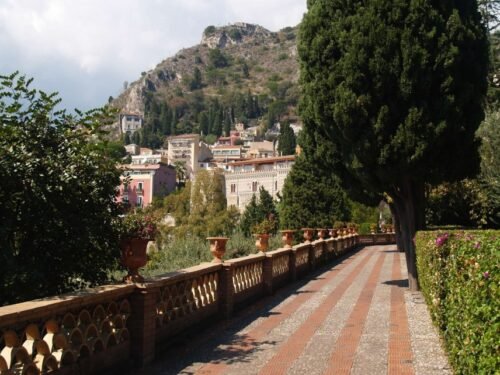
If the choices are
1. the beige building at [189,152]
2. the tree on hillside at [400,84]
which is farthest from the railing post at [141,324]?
the beige building at [189,152]

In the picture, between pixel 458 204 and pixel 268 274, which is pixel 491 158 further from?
pixel 268 274

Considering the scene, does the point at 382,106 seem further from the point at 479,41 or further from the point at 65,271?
the point at 65,271

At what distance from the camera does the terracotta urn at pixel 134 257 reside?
243 inches

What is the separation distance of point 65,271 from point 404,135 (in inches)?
300

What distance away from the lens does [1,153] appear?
5.57m

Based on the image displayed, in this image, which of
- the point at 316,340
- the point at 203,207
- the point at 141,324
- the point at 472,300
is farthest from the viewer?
the point at 203,207

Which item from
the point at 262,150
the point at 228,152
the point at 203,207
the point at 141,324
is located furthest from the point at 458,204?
the point at 228,152

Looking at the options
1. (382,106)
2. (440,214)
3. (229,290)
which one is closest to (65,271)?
(229,290)

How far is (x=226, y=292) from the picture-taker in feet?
29.8

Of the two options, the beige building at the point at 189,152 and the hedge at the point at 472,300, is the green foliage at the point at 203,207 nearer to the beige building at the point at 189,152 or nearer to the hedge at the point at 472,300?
the hedge at the point at 472,300

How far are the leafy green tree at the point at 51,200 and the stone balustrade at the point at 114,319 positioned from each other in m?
0.68

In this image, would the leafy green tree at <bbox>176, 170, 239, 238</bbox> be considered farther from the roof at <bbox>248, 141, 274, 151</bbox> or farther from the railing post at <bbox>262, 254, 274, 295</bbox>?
the roof at <bbox>248, 141, 274, 151</bbox>

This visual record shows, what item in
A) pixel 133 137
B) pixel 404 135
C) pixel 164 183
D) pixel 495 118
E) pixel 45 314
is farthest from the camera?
pixel 133 137

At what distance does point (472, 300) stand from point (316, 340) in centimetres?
407
